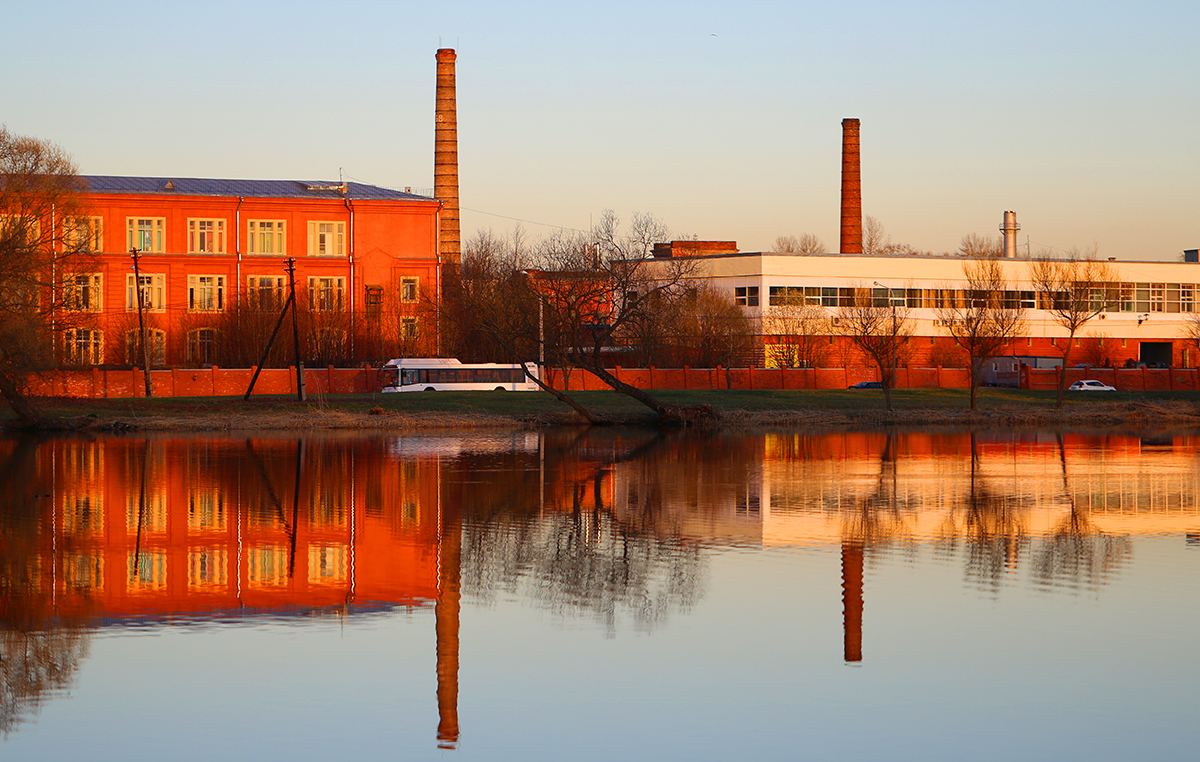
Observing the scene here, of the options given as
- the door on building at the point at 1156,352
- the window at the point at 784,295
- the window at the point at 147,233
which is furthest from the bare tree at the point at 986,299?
the window at the point at 147,233

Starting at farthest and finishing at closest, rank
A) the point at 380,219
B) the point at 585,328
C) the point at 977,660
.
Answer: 1. the point at 380,219
2. the point at 585,328
3. the point at 977,660

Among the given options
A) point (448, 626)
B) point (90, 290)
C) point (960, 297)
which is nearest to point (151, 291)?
point (90, 290)

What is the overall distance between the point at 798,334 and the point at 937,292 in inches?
516

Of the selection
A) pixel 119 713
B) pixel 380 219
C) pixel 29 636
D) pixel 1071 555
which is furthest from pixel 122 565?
pixel 380 219

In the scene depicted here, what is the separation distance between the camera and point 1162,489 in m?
23.8

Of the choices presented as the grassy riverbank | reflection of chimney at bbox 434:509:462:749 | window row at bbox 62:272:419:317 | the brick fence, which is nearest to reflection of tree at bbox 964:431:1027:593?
reflection of chimney at bbox 434:509:462:749

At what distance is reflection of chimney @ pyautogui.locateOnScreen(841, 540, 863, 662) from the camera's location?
10984 mm

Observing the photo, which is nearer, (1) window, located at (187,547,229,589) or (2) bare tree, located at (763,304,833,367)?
(1) window, located at (187,547,229,589)

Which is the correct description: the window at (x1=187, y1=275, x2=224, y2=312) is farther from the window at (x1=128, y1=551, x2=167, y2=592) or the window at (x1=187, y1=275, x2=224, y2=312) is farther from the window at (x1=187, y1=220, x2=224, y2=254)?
the window at (x1=128, y1=551, x2=167, y2=592)

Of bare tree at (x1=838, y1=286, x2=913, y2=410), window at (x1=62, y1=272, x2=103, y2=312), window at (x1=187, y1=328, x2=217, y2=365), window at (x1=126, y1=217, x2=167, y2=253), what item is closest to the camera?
window at (x1=62, y1=272, x2=103, y2=312)

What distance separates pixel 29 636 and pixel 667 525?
30.7 ft

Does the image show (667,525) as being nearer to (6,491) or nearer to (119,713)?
(119,713)

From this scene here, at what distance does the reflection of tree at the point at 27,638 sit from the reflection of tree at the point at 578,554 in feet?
13.2

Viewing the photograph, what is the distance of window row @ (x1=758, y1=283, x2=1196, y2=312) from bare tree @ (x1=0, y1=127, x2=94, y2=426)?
145ft
